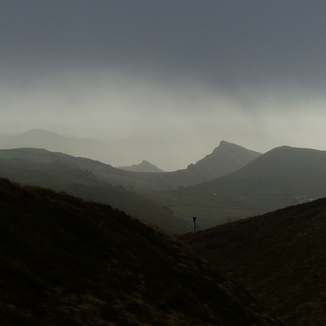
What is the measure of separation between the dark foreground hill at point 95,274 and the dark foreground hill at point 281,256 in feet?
17.7

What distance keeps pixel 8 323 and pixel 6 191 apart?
568 inches

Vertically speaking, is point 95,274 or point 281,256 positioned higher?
point 95,274

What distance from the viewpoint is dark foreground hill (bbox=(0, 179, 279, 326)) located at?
608 inches

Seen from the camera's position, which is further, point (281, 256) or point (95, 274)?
point (281, 256)

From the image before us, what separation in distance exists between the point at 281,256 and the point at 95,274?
3005 centimetres

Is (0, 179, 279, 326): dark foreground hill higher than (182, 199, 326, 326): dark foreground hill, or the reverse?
(0, 179, 279, 326): dark foreground hill

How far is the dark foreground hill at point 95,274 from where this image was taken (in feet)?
50.7

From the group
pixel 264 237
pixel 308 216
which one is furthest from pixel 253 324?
pixel 308 216

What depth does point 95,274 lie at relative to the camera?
19938mm

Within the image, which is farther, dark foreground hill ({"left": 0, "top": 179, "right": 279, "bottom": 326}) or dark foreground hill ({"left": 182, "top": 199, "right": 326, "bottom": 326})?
dark foreground hill ({"left": 182, "top": 199, "right": 326, "bottom": 326})

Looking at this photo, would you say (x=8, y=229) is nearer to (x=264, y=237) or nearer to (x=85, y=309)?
(x=85, y=309)

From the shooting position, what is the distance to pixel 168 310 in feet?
65.1

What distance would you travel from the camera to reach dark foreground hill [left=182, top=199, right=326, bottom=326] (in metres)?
31.2

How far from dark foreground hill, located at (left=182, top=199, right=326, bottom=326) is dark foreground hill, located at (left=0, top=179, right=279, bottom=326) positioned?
541 centimetres
